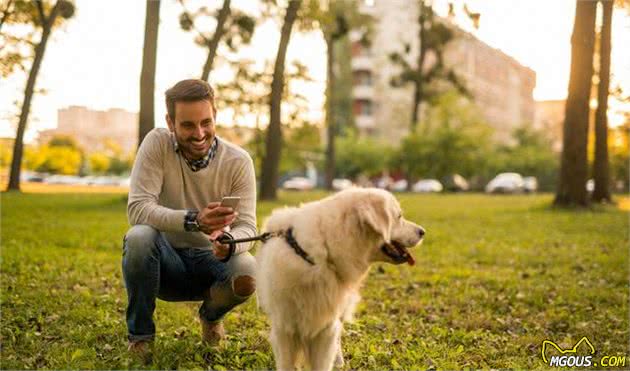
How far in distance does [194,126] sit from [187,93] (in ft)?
0.69

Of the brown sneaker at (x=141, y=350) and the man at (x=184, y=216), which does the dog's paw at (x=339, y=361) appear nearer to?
the man at (x=184, y=216)

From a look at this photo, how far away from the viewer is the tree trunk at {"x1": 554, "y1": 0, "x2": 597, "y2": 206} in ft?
54.0

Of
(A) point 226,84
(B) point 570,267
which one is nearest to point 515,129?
(A) point 226,84

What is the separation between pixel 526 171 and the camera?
189ft

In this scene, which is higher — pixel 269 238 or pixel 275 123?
pixel 275 123

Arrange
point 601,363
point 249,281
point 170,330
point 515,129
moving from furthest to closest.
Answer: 1. point 515,129
2. point 170,330
3. point 601,363
4. point 249,281

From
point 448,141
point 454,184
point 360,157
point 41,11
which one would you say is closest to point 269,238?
point 41,11

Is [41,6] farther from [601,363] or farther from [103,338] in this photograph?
[601,363]

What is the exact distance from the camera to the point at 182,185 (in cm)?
432

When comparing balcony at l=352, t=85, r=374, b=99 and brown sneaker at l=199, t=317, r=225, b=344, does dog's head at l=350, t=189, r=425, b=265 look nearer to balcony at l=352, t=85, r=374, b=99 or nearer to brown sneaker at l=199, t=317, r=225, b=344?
brown sneaker at l=199, t=317, r=225, b=344

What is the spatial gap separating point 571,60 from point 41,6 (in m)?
17.4

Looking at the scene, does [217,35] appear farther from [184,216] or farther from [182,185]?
[184,216]

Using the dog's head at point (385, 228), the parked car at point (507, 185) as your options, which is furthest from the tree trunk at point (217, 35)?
the parked car at point (507, 185)

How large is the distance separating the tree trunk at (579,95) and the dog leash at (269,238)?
1488 cm
